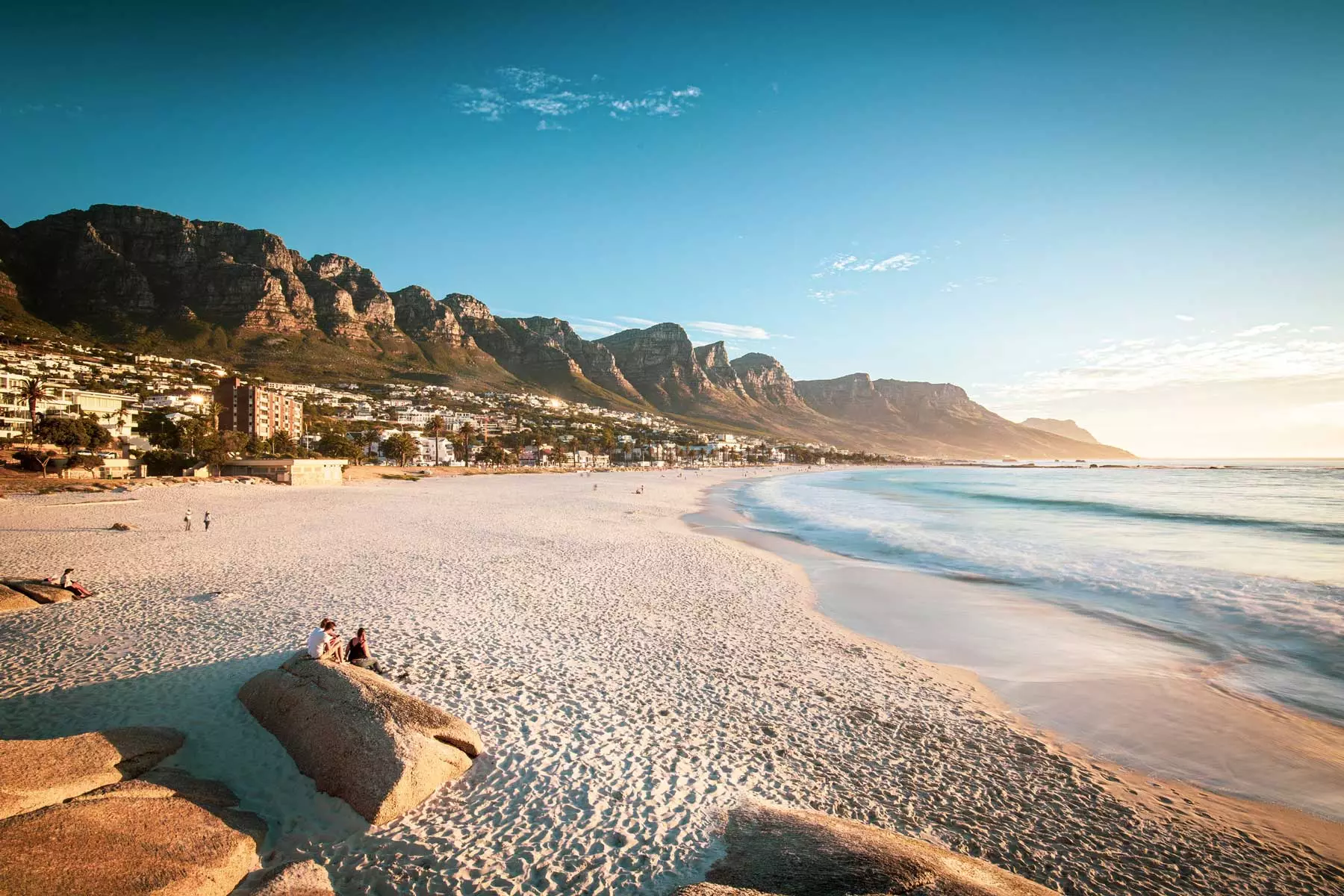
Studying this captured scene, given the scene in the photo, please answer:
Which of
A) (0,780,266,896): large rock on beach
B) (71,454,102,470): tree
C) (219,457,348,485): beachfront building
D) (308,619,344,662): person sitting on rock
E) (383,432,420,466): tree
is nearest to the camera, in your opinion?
(0,780,266,896): large rock on beach

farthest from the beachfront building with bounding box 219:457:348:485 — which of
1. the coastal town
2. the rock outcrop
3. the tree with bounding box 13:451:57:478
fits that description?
the rock outcrop

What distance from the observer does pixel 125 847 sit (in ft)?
15.0

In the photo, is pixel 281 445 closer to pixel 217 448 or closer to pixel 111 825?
pixel 217 448

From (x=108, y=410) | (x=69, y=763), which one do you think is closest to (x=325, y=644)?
(x=69, y=763)

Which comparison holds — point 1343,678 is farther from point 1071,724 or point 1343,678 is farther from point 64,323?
point 64,323

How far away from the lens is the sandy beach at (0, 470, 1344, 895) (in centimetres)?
588

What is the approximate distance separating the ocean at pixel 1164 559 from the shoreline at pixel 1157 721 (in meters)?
1.14

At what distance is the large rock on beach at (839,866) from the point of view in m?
4.59

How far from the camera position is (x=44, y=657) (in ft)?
33.0

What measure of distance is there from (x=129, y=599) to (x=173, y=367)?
153393 mm

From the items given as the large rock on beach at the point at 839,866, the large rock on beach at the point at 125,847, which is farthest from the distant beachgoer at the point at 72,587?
the large rock on beach at the point at 839,866

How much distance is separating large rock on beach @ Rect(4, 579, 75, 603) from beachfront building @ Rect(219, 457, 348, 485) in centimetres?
4824

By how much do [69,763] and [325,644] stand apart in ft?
10.3

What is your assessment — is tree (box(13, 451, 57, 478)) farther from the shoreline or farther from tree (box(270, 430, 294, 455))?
the shoreline
